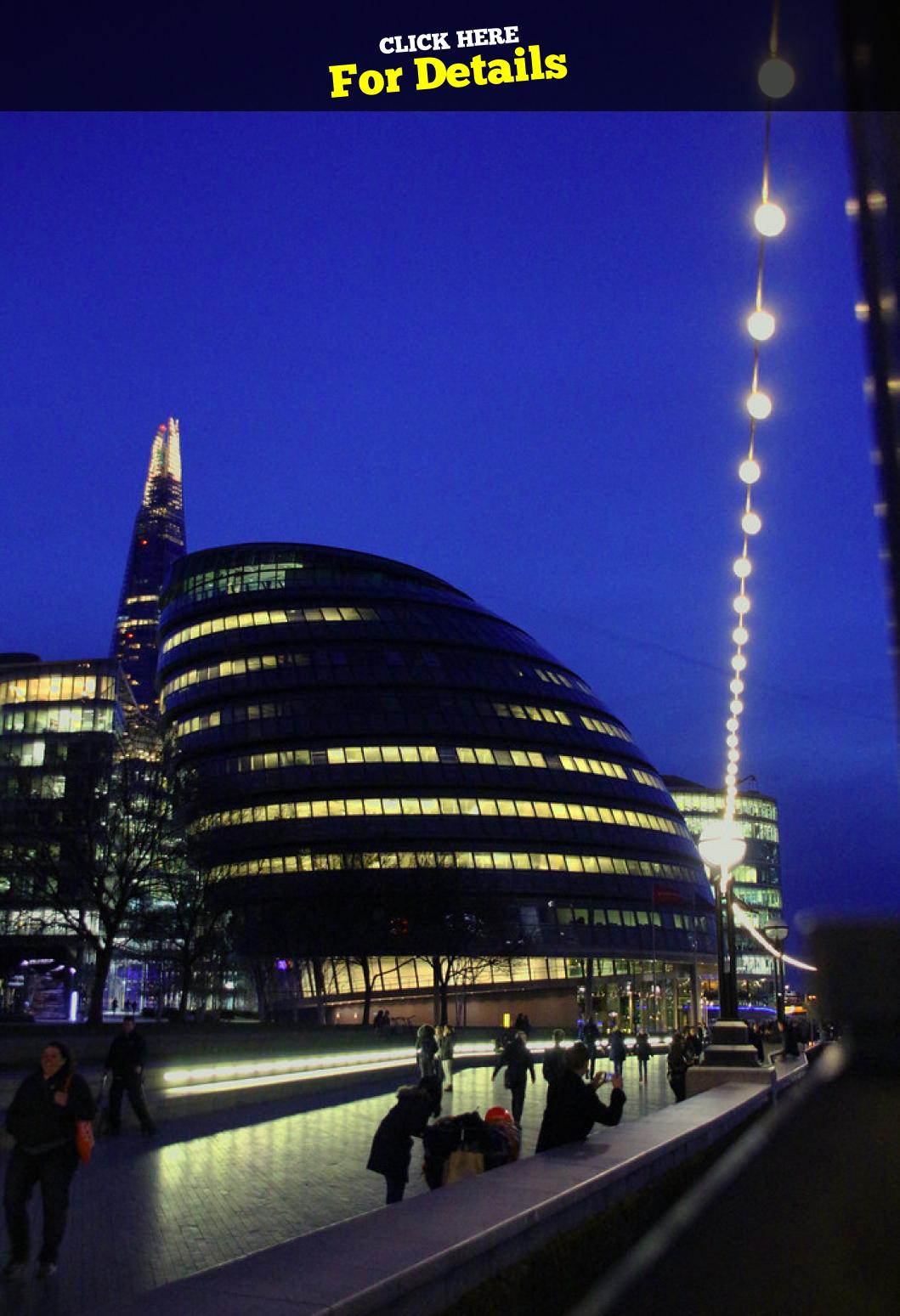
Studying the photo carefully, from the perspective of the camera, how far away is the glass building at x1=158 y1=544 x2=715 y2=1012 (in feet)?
256

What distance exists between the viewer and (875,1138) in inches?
686

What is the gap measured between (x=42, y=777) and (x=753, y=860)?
482 ft

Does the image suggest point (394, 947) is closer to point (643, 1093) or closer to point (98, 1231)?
point (643, 1093)

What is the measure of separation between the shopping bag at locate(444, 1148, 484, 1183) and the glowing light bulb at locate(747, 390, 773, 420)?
7.82m

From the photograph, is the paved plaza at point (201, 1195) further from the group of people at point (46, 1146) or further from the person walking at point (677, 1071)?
the person walking at point (677, 1071)

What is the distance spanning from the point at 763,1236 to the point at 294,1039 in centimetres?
3594

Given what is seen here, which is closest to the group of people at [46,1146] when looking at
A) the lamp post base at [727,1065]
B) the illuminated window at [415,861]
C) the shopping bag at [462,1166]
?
the shopping bag at [462,1166]

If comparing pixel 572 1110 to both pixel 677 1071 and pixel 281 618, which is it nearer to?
pixel 677 1071

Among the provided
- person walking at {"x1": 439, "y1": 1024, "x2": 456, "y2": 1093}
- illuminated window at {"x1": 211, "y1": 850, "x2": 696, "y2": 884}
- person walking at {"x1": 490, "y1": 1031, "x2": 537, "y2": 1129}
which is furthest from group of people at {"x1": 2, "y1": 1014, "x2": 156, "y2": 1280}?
illuminated window at {"x1": 211, "y1": 850, "x2": 696, "y2": 884}

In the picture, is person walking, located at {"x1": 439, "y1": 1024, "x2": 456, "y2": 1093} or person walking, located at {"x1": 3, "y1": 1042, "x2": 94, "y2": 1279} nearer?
person walking, located at {"x1": 3, "y1": 1042, "x2": 94, "y2": 1279}

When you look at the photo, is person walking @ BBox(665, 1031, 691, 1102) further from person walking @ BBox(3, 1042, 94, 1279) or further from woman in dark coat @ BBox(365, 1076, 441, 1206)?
person walking @ BBox(3, 1042, 94, 1279)

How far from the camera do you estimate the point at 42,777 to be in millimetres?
58438

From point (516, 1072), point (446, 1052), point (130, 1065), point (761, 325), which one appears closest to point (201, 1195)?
point (130, 1065)

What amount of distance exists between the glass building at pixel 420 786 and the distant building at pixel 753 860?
7164 cm
